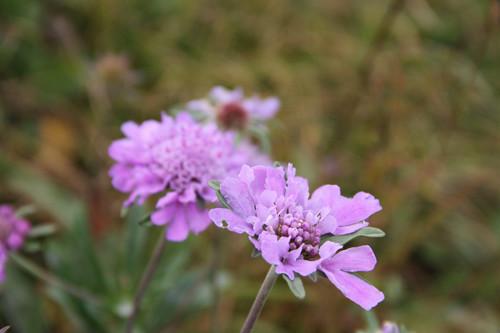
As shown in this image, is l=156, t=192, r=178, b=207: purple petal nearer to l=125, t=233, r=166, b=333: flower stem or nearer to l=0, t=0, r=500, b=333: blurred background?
l=125, t=233, r=166, b=333: flower stem

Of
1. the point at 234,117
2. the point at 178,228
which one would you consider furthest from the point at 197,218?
the point at 234,117

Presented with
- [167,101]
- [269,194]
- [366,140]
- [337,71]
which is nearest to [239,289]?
[366,140]

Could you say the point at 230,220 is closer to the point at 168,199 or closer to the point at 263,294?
the point at 263,294

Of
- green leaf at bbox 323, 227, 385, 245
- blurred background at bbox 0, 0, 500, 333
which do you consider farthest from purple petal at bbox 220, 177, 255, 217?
blurred background at bbox 0, 0, 500, 333

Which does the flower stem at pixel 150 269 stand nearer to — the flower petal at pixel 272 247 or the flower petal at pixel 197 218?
the flower petal at pixel 197 218

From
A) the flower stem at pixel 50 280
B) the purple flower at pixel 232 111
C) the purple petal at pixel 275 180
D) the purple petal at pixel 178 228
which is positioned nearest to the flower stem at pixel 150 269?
the purple petal at pixel 178 228

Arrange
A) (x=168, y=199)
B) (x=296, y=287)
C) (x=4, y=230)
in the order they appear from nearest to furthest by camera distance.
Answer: (x=296, y=287) < (x=168, y=199) < (x=4, y=230)
